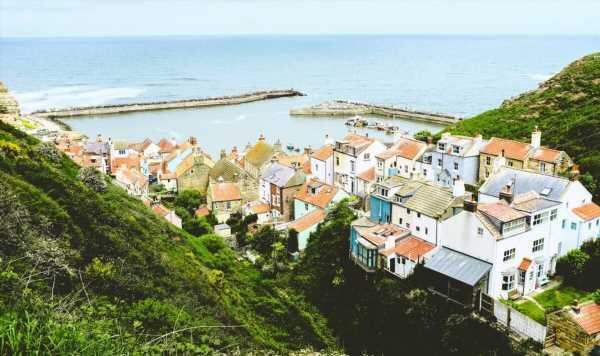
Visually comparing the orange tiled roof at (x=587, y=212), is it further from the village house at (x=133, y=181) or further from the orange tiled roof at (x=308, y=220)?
the village house at (x=133, y=181)

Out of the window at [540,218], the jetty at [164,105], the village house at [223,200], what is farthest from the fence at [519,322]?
the jetty at [164,105]

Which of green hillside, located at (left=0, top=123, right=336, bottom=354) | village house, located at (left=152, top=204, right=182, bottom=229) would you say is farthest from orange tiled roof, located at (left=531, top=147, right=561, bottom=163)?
village house, located at (left=152, top=204, right=182, bottom=229)

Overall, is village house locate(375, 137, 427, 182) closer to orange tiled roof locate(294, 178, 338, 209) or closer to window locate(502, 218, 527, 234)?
orange tiled roof locate(294, 178, 338, 209)

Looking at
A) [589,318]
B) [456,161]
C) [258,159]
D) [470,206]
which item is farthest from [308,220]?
[589,318]

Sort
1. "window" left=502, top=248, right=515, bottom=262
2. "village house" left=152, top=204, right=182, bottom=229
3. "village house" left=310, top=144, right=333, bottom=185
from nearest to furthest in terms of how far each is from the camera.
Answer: "window" left=502, top=248, right=515, bottom=262 < "village house" left=152, top=204, right=182, bottom=229 < "village house" left=310, top=144, right=333, bottom=185

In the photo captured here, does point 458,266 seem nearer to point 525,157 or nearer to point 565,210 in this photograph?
point 565,210

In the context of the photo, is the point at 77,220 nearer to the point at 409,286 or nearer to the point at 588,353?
the point at 409,286
